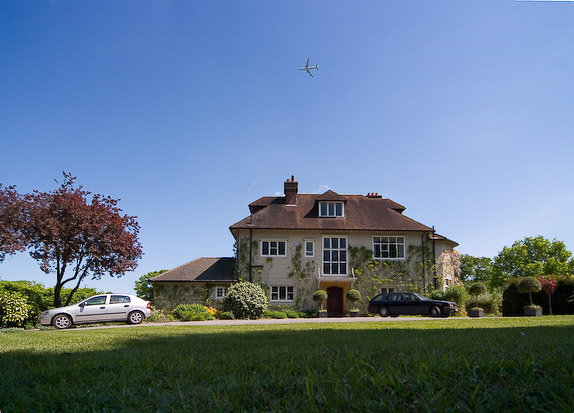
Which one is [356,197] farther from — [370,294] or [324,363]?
[324,363]

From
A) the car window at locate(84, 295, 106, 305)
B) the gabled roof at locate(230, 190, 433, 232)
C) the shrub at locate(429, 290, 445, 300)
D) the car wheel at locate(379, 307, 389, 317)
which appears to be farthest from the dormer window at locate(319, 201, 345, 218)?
the car window at locate(84, 295, 106, 305)

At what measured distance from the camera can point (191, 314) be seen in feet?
74.3

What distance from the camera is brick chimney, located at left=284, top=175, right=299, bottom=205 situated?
1307 inches

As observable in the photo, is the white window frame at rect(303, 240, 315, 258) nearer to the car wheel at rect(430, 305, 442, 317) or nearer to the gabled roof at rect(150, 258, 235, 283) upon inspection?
the gabled roof at rect(150, 258, 235, 283)

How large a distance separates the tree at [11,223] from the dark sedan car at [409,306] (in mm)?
18823

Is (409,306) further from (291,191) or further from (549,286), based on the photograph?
(291,191)

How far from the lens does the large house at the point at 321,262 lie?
29.7 metres

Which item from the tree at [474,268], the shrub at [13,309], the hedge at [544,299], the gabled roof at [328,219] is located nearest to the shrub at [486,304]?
the hedge at [544,299]

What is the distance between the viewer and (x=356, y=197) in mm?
34656

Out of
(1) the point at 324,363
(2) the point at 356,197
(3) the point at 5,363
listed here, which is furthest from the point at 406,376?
(2) the point at 356,197

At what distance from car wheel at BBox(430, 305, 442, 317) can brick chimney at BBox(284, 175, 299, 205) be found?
44.6 feet

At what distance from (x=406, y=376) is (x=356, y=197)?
31709mm

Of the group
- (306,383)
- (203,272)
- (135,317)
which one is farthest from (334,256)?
(306,383)

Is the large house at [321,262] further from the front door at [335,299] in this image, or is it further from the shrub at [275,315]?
the shrub at [275,315]
